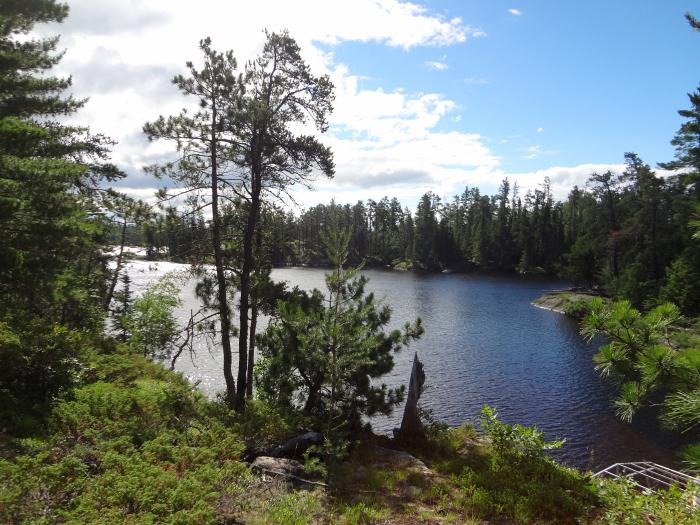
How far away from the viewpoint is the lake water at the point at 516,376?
19125mm

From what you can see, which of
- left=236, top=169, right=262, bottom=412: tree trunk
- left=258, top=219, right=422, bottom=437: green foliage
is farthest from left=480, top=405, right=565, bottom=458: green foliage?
left=236, top=169, right=262, bottom=412: tree trunk

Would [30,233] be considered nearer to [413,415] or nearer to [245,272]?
[245,272]

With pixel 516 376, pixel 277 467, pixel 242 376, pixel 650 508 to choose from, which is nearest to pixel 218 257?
pixel 242 376

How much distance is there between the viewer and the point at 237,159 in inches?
522

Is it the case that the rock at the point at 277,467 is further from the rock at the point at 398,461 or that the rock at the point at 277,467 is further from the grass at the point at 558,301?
the grass at the point at 558,301

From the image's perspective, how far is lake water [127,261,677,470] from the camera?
62.7ft

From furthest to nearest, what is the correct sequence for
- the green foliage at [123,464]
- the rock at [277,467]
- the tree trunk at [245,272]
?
the tree trunk at [245,272] < the rock at [277,467] < the green foliage at [123,464]

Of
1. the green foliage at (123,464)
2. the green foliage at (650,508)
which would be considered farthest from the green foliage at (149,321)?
the green foliage at (650,508)

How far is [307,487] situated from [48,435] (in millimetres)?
4972

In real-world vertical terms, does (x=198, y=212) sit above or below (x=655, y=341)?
above

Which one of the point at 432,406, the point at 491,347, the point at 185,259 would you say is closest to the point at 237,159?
the point at 185,259

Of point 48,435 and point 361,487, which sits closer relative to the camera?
point 48,435

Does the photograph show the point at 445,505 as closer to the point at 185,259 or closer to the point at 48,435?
the point at 48,435

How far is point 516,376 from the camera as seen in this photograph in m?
27.1
